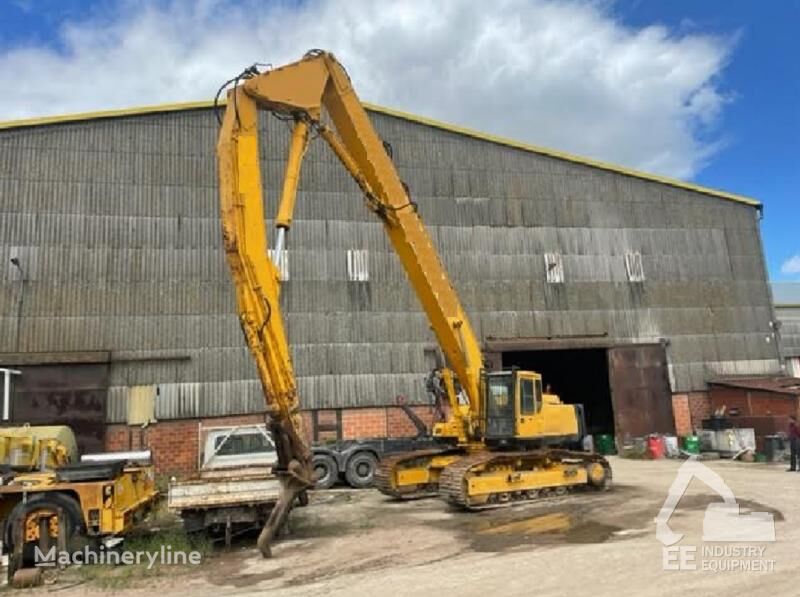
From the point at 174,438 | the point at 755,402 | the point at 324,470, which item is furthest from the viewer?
the point at 755,402

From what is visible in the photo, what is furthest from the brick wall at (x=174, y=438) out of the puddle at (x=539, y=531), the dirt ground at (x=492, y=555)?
the puddle at (x=539, y=531)

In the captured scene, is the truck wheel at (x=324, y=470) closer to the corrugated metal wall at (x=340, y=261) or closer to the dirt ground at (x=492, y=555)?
the corrugated metal wall at (x=340, y=261)

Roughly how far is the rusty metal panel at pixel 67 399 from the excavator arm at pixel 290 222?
37.2 ft

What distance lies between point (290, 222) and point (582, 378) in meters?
23.9

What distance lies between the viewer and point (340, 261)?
22.6m

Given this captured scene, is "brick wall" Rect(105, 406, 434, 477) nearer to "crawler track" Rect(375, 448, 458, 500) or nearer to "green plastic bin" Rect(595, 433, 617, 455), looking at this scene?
"crawler track" Rect(375, 448, 458, 500)

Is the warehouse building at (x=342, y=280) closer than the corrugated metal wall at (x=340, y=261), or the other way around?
the warehouse building at (x=342, y=280)

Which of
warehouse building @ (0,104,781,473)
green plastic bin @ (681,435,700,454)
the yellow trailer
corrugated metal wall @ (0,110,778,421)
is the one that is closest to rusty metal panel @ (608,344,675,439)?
warehouse building @ (0,104,781,473)

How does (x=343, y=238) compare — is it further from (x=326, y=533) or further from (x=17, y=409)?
(x=326, y=533)

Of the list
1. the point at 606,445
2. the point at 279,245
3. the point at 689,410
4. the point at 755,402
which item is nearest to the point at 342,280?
the point at 279,245

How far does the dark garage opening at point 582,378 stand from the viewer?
2895 centimetres

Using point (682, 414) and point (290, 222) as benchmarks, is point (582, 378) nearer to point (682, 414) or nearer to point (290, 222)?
point (682, 414)

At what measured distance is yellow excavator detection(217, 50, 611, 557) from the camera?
9.62m

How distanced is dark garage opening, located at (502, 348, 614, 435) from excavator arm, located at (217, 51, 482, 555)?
14.2 metres
